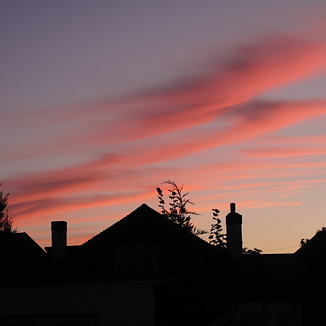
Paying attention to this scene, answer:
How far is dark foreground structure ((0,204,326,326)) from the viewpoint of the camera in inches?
782

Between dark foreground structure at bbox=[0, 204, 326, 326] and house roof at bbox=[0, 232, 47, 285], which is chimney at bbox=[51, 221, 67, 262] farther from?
house roof at bbox=[0, 232, 47, 285]

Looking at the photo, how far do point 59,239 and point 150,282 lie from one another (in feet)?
39.2

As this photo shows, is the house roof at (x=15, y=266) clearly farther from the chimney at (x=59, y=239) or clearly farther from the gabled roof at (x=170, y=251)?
the gabled roof at (x=170, y=251)

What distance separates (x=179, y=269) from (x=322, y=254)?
95.6ft

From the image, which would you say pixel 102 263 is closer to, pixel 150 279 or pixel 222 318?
pixel 150 279

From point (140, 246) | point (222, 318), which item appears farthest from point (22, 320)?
point (222, 318)

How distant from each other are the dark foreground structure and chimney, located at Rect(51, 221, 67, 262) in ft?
0.18

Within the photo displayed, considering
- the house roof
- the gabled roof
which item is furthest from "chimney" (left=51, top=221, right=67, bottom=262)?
the gabled roof

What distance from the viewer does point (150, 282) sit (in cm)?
2652

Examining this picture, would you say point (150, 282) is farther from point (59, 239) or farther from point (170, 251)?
point (59, 239)

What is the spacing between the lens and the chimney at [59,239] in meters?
36.8

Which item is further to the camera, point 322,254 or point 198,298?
point 322,254

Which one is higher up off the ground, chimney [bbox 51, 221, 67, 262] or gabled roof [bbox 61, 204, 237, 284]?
chimney [bbox 51, 221, 67, 262]

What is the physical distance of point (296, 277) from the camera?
45031 mm
